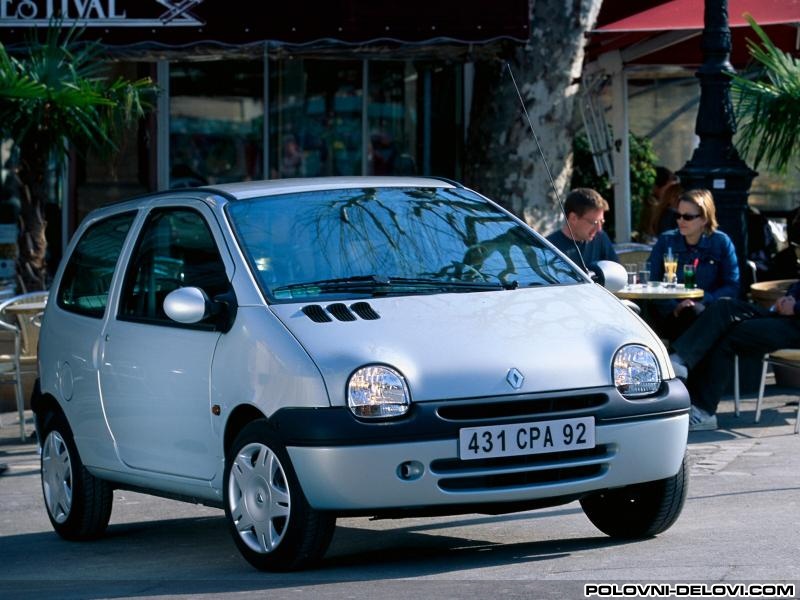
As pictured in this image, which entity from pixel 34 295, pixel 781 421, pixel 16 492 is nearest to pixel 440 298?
pixel 16 492

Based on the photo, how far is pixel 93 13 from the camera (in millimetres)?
14250

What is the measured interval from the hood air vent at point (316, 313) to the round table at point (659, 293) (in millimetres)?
4606

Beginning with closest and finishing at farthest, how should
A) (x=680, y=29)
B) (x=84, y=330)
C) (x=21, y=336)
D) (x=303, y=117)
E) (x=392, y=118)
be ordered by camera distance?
(x=84, y=330) < (x=21, y=336) < (x=680, y=29) < (x=303, y=117) < (x=392, y=118)

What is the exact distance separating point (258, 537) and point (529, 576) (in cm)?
107

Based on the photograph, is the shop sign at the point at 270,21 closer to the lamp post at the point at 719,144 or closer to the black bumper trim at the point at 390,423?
the lamp post at the point at 719,144

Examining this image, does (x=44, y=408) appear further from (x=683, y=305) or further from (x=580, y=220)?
(x=683, y=305)

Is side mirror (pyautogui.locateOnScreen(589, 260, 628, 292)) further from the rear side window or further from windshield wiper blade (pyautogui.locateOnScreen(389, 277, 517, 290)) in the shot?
the rear side window

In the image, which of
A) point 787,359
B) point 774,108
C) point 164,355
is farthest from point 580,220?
point 164,355

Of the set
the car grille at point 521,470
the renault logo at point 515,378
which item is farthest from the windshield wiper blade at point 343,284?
the car grille at point 521,470

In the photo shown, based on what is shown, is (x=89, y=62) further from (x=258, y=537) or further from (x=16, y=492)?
(x=258, y=537)

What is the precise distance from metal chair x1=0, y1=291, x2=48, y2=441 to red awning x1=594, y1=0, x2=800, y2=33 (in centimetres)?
623

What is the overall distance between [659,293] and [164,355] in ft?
15.4

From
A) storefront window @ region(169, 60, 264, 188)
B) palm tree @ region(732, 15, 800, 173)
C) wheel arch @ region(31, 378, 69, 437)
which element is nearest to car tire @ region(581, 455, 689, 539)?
wheel arch @ region(31, 378, 69, 437)

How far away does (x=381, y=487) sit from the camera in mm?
6305
